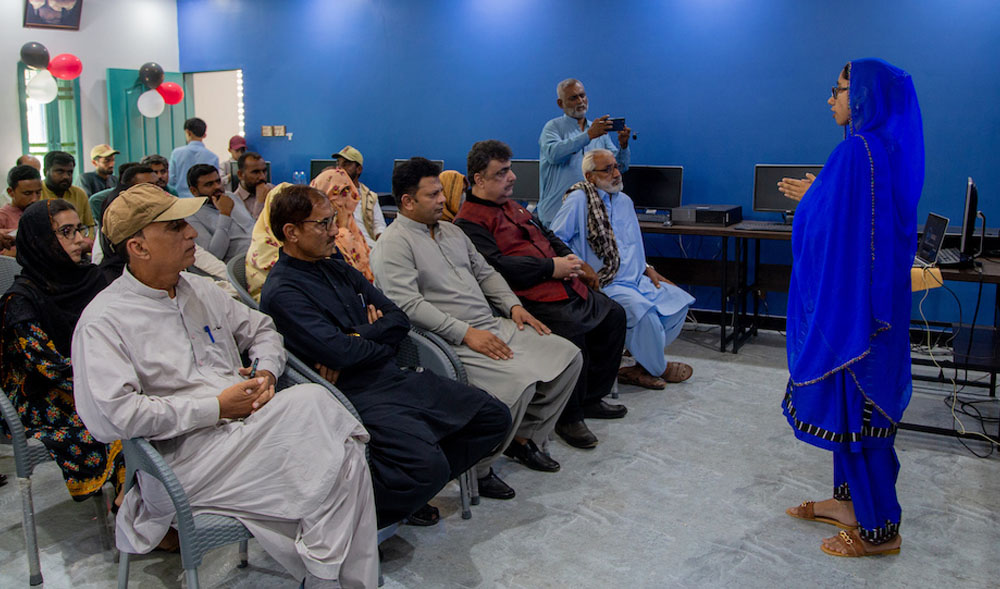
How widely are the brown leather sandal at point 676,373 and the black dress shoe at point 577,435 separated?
1004 millimetres

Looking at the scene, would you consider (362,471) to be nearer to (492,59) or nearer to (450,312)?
(450,312)

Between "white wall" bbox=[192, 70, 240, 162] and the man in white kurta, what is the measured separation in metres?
6.78

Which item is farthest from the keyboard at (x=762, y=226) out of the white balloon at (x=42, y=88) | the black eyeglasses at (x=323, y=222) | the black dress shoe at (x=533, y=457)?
the white balloon at (x=42, y=88)

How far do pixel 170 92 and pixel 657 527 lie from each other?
7.35 m

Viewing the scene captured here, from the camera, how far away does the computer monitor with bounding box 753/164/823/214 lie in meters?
5.44

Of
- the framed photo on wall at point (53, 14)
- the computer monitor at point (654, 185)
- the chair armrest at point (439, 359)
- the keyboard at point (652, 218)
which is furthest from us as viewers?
the framed photo on wall at point (53, 14)

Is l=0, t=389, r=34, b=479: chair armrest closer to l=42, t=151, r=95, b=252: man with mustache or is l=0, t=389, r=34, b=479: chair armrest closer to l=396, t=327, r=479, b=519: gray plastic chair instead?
l=396, t=327, r=479, b=519: gray plastic chair

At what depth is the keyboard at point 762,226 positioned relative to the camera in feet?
16.5

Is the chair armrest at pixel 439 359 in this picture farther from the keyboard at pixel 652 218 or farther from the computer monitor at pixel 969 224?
A: the keyboard at pixel 652 218

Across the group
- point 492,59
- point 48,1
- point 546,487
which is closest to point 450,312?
point 546,487

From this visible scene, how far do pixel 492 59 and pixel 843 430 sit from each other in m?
5.04

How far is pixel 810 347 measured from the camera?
8.13 feet

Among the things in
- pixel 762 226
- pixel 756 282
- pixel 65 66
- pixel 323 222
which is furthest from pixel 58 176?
pixel 756 282

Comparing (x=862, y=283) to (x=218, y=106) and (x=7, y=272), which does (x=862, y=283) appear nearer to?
(x=7, y=272)
